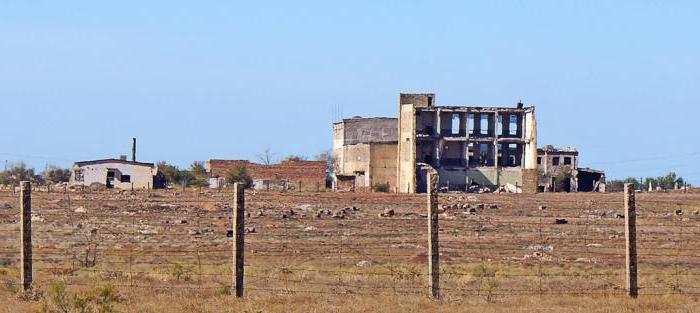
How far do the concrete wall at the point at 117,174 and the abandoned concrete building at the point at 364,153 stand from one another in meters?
16.3

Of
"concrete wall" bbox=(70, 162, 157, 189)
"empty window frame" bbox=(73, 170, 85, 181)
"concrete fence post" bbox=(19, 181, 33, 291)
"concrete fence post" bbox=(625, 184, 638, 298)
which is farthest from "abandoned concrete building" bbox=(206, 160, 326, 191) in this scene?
"concrete fence post" bbox=(625, 184, 638, 298)

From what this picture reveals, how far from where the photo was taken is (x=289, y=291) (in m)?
23.7

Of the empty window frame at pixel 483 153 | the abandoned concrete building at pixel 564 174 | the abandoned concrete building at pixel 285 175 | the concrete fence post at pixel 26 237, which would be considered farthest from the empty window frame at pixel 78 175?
the concrete fence post at pixel 26 237

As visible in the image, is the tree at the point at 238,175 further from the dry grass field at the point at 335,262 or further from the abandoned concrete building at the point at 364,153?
the dry grass field at the point at 335,262

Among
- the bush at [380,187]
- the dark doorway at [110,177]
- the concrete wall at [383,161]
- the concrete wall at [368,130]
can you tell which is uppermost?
the concrete wall at [368,130]

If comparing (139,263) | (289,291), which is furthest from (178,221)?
(289,291)

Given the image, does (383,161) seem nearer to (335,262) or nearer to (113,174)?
(113,174)

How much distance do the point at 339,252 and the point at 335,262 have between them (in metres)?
1.05

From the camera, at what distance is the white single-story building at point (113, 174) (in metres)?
102

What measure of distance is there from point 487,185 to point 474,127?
5964mm

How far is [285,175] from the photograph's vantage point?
112438 mm

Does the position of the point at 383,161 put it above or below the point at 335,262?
above

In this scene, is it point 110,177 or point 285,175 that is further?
point 285,175

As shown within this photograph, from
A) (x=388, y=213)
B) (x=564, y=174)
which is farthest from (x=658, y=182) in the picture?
(x=388, y=213)
